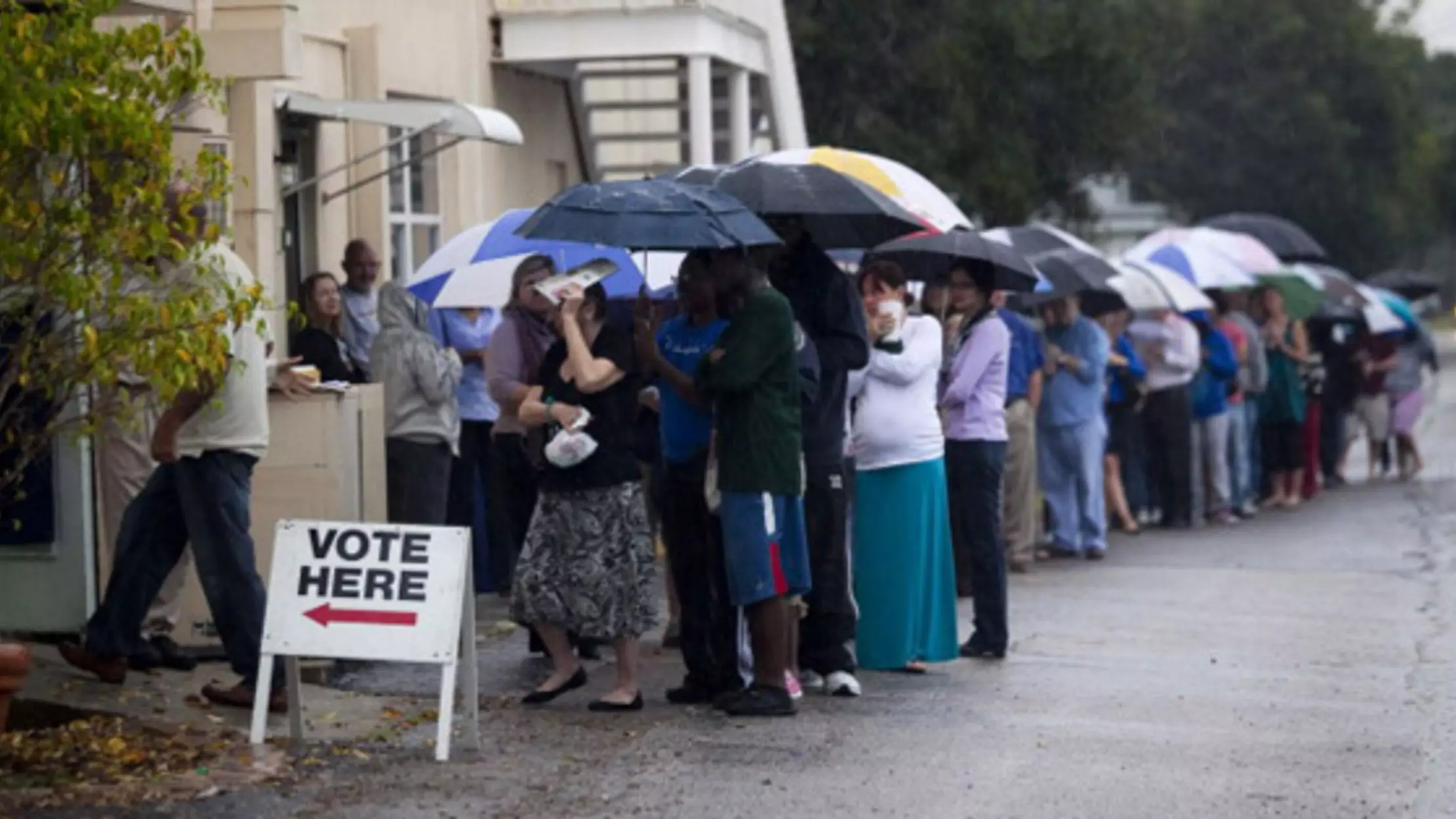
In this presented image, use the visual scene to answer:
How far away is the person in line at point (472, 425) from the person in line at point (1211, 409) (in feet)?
29.6

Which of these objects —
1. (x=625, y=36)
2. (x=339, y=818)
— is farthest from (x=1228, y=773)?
(x=625, y=36)

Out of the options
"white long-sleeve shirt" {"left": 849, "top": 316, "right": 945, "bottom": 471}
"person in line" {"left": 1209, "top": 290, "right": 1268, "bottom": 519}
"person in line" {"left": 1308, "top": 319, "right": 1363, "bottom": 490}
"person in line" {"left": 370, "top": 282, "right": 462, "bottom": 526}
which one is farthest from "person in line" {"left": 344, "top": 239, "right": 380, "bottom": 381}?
"person in line" {"left": 1308, "top": 319, "right": 1363, "bottom": 490}

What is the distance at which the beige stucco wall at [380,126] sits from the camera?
49.6 feet

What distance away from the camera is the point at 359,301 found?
1541cm

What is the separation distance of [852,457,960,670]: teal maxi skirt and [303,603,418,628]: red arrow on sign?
3002 mm

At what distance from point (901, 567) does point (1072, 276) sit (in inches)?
290

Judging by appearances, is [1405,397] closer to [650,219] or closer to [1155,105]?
[1155,105]

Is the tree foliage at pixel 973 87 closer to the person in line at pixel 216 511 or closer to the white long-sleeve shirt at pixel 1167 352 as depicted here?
the white long-sleeve shirt at pixel 1167 352

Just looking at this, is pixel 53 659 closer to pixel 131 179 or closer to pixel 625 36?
pixel 131 179

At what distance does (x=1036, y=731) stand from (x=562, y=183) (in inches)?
510

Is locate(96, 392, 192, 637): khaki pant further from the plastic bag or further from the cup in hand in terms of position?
the cup in hand

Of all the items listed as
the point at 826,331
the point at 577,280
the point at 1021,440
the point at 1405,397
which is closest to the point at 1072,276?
the point at 1021,440

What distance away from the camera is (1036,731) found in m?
11.2

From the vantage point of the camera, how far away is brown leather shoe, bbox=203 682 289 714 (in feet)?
35.4
